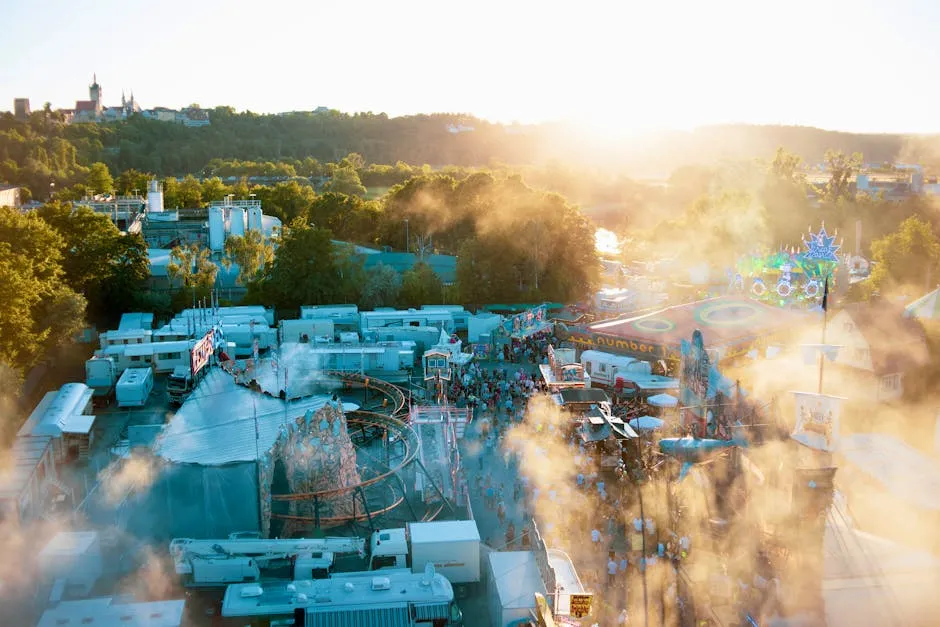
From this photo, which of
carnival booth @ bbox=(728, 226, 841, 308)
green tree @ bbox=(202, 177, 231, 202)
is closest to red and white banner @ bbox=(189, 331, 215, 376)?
carnival booth @ bbox=(728, 226, 841, 308)

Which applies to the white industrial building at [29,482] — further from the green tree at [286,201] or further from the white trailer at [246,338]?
the green tree at [286,201]

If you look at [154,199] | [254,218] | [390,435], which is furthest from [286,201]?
[390,435]

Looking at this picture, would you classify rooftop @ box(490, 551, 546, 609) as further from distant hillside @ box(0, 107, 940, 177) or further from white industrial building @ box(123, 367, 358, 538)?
distant hillside @ box(0, 107, 940, 177)

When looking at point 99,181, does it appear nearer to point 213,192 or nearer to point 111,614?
point 213,192

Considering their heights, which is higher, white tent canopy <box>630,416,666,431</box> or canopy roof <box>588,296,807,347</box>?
canopy roof <box>588,296,807,347</box>

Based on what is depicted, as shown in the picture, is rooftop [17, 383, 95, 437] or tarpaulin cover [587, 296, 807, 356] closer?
rooftop [17, 383, 95, 437]

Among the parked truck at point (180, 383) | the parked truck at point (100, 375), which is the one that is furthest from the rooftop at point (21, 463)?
the parked truck at point (100, 375)
